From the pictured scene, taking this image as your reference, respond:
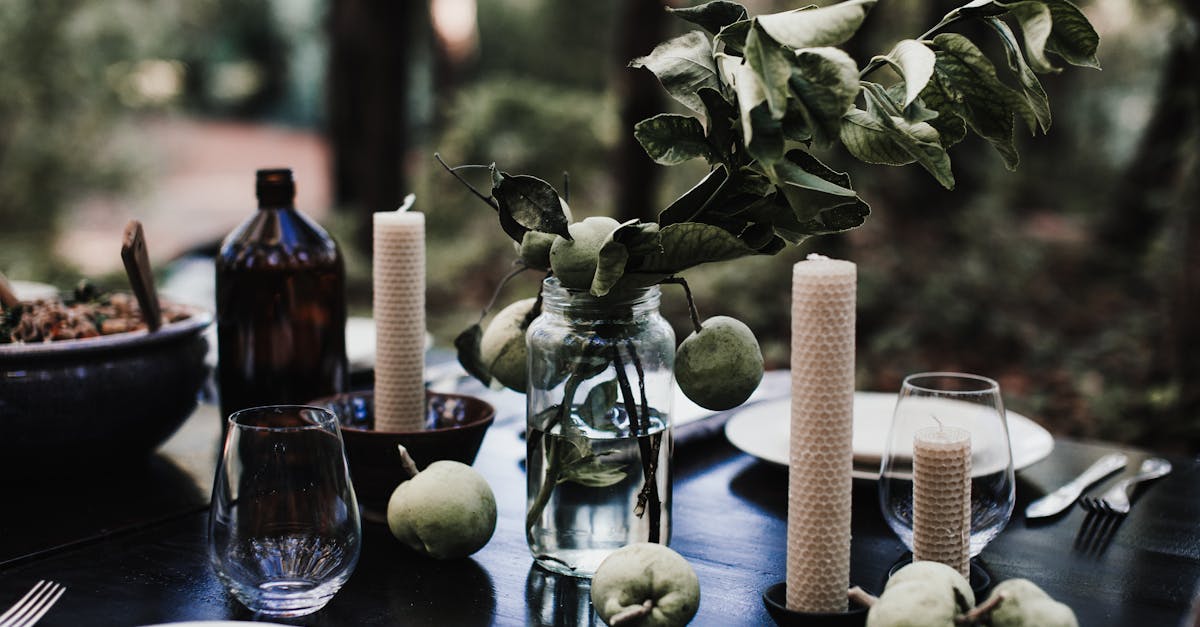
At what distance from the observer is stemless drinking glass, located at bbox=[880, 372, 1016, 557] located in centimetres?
91

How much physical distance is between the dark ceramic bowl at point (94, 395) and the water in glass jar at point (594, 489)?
47cm

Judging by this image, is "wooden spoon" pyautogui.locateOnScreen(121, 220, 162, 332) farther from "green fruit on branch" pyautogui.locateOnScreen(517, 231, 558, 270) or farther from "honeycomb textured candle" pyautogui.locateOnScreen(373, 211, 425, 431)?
"green fruit on branch" pyautogui.locateOnScreen(517, 231, 558, 270)

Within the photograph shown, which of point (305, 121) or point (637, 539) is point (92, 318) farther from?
point (305, 121)

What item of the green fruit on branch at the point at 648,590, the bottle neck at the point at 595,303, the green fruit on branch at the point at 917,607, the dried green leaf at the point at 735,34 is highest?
the dried green leaf at the point at 735,34

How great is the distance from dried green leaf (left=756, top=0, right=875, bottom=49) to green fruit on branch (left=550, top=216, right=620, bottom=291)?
0.19m

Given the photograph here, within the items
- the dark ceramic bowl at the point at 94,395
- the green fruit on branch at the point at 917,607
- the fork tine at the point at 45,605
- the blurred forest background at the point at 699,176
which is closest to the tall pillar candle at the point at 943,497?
the green fruit on branch at the point at 917,607

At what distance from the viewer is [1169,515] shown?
1.08 metres

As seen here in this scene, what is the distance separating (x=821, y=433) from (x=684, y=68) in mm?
284

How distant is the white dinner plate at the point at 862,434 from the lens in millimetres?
1173

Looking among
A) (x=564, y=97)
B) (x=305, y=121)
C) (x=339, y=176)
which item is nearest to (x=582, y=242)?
(x=339, y=176)

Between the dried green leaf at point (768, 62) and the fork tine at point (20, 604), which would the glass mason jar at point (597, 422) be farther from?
the fork tine at point (20, 604)

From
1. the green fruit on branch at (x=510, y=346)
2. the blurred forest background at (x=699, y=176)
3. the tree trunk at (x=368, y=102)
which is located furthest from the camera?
the tree trunk at (x=368, y=102)

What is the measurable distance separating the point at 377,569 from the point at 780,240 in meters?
0.44

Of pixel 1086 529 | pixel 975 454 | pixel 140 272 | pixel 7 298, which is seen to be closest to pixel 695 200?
pixel 975 454
